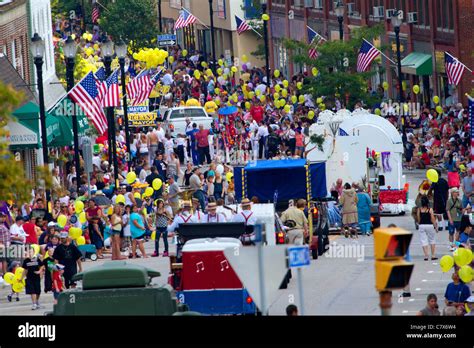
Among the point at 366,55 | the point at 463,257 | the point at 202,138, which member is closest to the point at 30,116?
the point at 202,138

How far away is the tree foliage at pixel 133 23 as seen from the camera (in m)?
87.1

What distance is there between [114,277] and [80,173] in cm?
2282

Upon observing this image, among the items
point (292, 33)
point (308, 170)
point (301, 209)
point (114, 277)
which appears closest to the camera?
point (114, 277)

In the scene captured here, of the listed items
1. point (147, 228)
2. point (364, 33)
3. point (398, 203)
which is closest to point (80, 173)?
point (147, 228)

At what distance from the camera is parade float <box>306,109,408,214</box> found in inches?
1617

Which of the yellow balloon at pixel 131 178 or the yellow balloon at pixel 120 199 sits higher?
the yellow balloon at pixel 131 178

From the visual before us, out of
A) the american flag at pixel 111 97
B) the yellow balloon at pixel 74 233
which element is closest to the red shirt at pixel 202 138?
the american flag at pixel 111 97

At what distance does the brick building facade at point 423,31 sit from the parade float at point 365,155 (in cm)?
2099

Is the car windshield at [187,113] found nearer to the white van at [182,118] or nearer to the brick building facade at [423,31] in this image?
the white van at [182,118]

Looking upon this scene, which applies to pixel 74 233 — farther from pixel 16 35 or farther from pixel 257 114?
pixel 257 114

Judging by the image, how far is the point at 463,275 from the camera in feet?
82.7

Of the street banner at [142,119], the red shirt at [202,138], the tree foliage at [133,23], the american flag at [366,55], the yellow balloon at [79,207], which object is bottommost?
the yellow balloon at [79,207]
